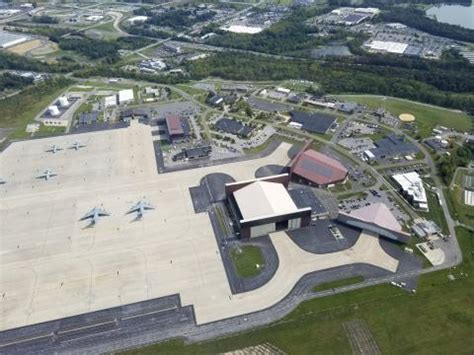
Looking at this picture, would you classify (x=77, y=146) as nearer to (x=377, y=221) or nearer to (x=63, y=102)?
(x=63, y=102)

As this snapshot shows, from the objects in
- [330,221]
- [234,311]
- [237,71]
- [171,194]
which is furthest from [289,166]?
[237,71]

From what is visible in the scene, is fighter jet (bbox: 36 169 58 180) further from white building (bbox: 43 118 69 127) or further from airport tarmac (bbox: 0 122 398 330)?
white building (bbox: 43 118 69 127)

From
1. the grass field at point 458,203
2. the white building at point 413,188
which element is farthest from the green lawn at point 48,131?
the grass field at point 458,203

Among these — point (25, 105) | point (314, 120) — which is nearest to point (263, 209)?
point (314, 120)

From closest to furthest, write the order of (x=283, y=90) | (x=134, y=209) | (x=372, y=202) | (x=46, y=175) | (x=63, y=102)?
(x=134, y=209)
(x=372, y=202)
(x=46, y=175)
(x=63, y=102)
(x=283, y=90)

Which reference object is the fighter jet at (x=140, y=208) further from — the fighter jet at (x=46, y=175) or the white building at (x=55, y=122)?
the white building at (x=55, y=122)

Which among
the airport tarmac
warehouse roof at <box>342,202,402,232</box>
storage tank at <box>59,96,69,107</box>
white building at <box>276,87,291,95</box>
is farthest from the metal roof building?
warehouse roof at <box>342,202,402,232</box>
